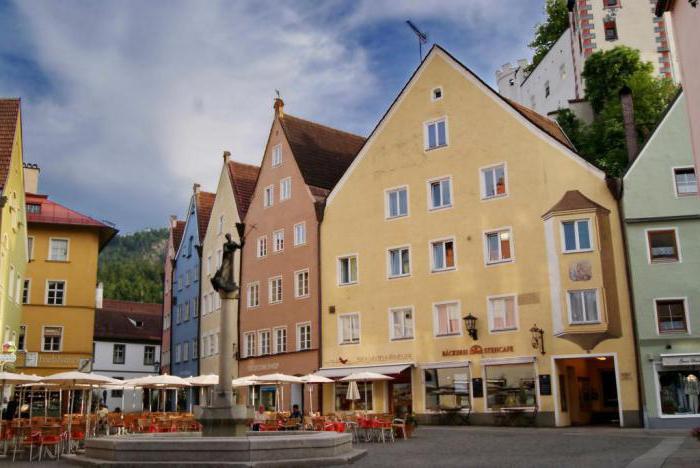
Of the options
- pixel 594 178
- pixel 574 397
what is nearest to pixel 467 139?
pixel 594 178

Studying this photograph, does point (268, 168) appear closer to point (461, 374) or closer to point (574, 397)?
point (461, 374)

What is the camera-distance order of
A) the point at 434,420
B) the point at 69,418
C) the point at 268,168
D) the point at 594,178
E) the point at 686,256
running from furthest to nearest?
the point at 268,168 → the point at 434,420 → the point at 594,178 → the point at 686,256 → the point at 69,418

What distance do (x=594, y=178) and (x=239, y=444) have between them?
20.8 m

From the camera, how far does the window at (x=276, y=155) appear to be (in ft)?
150

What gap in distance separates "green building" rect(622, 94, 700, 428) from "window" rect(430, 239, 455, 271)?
7.86m

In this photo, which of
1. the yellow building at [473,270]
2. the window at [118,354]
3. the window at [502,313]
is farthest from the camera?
the window at [118,354]

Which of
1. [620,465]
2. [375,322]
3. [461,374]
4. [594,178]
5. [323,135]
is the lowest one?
[620,465]

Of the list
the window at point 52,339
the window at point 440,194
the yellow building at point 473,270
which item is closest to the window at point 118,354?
the window at point 52,339

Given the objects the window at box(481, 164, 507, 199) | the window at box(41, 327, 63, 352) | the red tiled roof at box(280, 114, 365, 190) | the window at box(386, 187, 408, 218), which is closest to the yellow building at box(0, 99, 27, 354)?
the window at box(41, 327, 63, 352)

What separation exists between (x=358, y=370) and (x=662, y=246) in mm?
14738

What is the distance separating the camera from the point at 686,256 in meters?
29.8

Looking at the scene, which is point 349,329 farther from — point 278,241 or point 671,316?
point 671,316

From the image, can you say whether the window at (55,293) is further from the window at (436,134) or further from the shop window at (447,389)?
the window at (436,134)

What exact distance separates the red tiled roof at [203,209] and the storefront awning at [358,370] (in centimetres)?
2009
